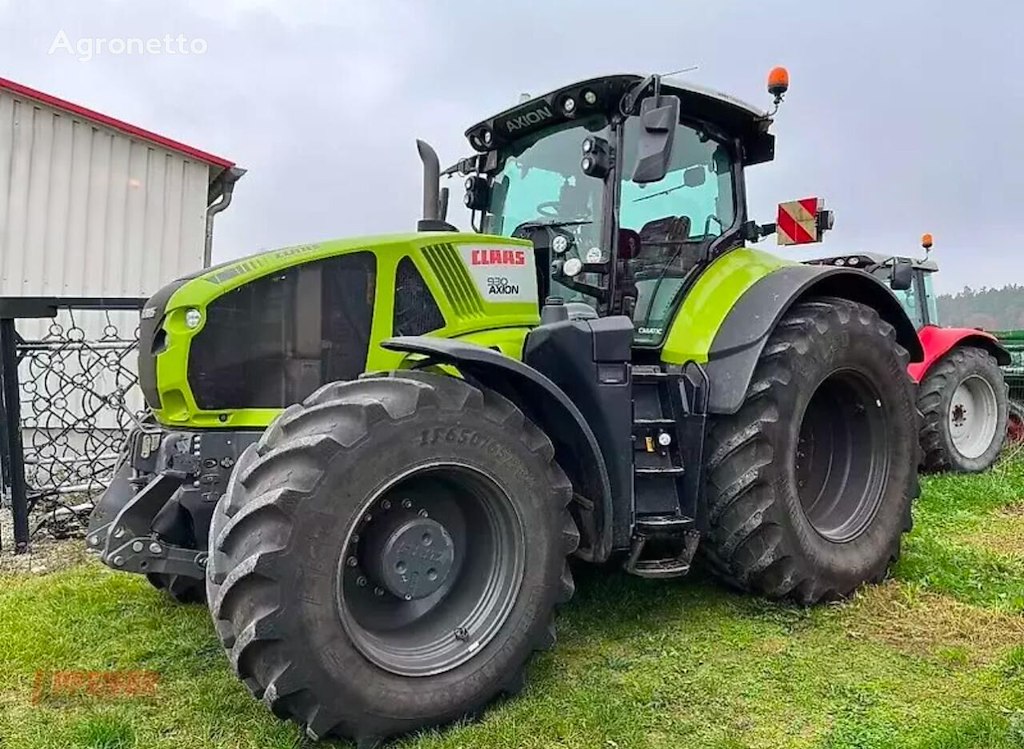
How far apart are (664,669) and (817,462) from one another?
179 centimetres

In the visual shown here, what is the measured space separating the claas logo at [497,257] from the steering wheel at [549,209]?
17.6 inches

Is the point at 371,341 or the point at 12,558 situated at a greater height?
the point at 371,341

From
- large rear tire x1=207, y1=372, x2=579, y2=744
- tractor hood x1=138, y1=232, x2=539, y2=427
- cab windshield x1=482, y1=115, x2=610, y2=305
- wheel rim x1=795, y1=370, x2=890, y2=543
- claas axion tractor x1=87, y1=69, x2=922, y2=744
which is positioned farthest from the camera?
wheel rim x1=795, y1=370, x2=890, y2=543

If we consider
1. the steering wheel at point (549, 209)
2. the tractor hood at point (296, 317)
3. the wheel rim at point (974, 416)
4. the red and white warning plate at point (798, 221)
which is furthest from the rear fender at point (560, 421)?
the wheel rim at point (974, 416)

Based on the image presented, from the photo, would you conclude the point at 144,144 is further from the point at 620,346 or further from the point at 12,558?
the point at 620,346

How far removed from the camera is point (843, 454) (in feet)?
15.3

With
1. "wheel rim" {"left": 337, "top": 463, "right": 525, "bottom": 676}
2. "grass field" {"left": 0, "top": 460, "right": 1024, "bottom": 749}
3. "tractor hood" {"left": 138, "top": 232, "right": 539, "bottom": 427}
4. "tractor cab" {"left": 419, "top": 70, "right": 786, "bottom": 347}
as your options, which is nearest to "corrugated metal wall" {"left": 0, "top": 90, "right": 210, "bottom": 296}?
"grass field" {"left": 0, "top": 460, "right": 1024, "bottom": 749}

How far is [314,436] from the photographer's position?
268 centimetres

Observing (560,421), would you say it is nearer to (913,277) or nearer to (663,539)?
(663,539)

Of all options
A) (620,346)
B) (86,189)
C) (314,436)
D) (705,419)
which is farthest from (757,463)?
(86,189)

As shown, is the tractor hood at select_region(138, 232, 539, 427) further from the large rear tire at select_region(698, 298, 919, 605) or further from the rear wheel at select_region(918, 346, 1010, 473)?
the rear wheel at select_region(918, 346, 1010, 473)

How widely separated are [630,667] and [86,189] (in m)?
7.05

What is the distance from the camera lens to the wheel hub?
292 cm

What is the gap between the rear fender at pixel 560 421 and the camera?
317 cm
